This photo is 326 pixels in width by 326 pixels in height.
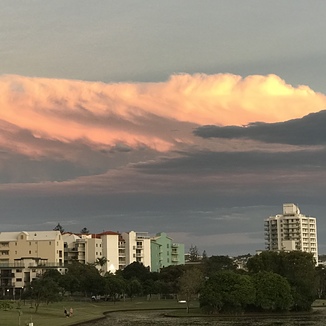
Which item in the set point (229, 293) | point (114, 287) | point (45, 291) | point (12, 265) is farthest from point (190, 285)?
point (12, 265)

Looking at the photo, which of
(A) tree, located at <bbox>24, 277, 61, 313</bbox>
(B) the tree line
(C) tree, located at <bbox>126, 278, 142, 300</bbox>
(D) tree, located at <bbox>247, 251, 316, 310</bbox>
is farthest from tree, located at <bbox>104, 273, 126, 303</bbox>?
(A) tree, located at <bbox>24, 277, 61, 313</bbox>

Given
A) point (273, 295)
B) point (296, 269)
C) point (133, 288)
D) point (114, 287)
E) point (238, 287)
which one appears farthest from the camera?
point (133, 288)

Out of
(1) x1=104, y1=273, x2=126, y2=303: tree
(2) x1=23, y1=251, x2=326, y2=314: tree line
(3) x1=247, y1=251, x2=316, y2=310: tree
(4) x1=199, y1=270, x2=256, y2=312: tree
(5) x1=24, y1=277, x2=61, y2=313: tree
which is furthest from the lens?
(1) x1=104, y1=273, x2=126, y2=303: tree

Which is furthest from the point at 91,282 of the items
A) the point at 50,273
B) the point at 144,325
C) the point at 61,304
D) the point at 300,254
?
the point at 144,325

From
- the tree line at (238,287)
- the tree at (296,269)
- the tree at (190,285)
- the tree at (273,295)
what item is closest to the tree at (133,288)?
the tree line at (238,287)

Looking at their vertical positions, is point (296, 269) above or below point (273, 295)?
above

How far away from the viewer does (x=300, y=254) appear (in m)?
134

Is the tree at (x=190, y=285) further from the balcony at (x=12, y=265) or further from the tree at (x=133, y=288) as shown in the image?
the balcony at (x=12, y=265)

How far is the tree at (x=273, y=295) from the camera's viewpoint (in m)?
113

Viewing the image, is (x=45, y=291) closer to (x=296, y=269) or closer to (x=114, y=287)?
(x=114, y=287)

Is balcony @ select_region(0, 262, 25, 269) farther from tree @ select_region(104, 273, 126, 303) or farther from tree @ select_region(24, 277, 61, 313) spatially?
tree @ select_region(24, 277, 61, 313)

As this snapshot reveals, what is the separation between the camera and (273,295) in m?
113

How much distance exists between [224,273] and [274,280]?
7965 millimetres

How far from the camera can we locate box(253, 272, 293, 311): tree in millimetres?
113125
